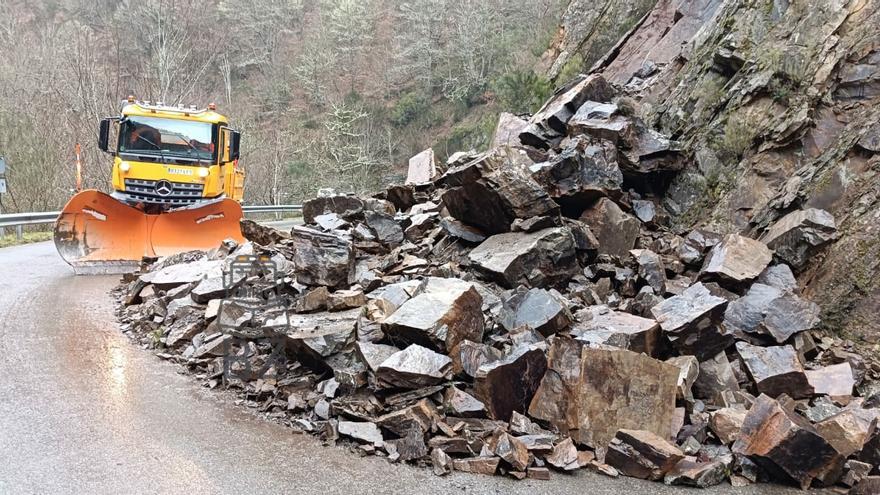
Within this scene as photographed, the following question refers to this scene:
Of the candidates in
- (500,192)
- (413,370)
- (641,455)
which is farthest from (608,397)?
(500,192)

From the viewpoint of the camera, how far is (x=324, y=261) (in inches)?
234

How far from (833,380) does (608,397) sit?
6.59 ft

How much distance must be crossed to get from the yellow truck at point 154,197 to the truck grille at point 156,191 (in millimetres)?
17

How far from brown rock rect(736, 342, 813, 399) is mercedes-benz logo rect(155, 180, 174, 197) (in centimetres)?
976

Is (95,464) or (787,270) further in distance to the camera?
(787,270)

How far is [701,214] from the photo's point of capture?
743cm

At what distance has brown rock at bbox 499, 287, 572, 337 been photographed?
16.2 feet

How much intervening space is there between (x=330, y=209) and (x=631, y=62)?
7.48 metres

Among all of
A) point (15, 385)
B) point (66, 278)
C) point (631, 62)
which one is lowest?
point (66, 278)

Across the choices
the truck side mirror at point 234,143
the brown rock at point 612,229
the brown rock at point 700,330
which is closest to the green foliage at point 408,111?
the truck side mirror at point 234,143

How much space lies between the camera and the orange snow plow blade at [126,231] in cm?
909

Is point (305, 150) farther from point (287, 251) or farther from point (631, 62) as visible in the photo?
point (287, 251)

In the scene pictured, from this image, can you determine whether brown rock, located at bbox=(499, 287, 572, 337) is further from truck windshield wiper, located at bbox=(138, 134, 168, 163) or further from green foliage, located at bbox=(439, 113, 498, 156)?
green foliage, located at bbox=(439, 113, 498, 156)

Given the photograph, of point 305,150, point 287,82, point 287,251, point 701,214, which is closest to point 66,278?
point 287,251
